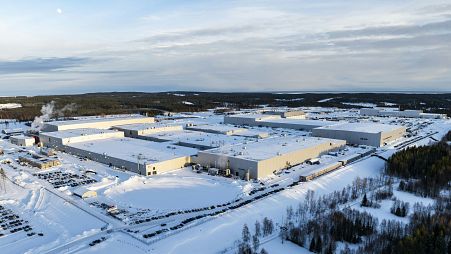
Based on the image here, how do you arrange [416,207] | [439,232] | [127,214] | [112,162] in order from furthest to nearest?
[112,162]
[416,207]
[127,214]
[439,232]

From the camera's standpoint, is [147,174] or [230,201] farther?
[147,174]

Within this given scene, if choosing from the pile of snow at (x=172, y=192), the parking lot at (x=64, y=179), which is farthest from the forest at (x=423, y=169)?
the parking lot at (x=64, y=179)

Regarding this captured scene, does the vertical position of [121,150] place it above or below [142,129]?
below

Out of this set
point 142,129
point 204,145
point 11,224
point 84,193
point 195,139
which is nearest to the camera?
point 11,224

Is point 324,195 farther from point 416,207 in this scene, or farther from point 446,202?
point 446,202

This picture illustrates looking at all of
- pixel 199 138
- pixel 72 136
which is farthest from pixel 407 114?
pixel 72 136

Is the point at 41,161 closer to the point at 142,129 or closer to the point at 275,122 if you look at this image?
the point at 142,129

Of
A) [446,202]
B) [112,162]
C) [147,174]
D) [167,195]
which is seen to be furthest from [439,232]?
[112,162]
